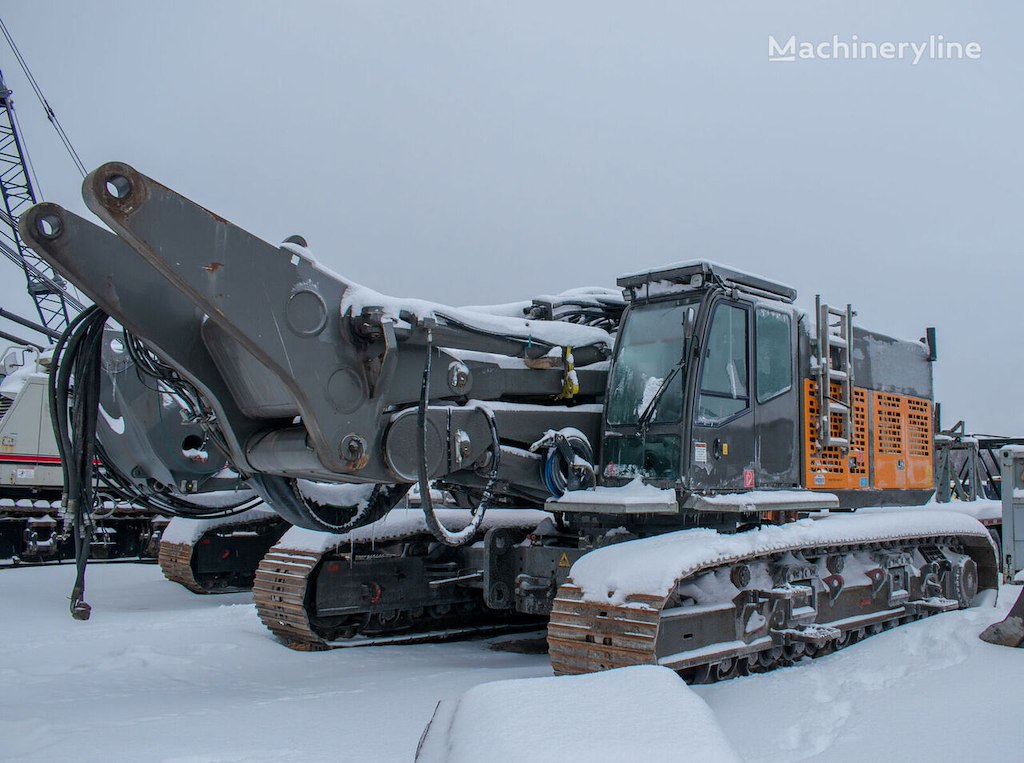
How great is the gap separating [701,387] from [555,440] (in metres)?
1.05

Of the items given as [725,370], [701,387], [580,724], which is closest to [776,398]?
[725,370]

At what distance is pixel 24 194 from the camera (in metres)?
29.3

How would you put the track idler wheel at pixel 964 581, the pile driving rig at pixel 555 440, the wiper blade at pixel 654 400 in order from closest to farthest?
the pile driving rig at pixel 555 440
the wiper blade at pixel 654 400
the track idler wheel at pixel 964 581

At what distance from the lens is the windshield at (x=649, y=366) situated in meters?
6.40

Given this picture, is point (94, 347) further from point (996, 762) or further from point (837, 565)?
point (837, 565)

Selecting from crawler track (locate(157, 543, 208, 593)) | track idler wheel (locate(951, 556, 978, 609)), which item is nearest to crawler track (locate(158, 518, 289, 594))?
crawler track (locate(157, 543, 208, 593))

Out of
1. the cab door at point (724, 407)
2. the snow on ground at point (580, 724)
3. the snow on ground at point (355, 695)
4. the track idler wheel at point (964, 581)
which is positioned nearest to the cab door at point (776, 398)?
the cab door at point (724, 407)

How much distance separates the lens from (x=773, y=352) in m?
7.01

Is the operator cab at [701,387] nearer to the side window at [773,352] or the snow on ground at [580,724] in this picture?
the side window at [773,352]

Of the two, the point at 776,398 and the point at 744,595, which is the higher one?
the point at 776,398

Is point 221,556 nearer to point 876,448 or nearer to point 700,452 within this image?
point 700,452

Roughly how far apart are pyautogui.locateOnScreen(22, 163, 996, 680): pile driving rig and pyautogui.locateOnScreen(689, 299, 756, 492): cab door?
0.02 meters

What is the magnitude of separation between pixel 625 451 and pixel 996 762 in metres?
2.94

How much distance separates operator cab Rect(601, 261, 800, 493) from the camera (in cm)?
632
